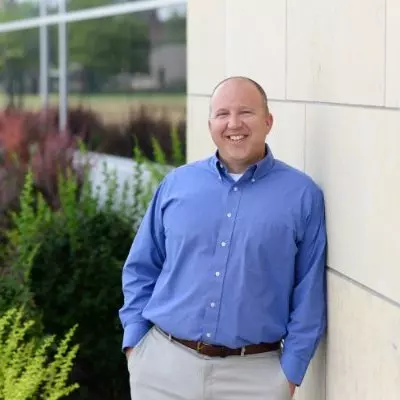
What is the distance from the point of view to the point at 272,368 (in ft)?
12.7

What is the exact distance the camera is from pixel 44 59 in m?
12.1

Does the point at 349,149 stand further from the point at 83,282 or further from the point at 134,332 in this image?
the point at 83,282

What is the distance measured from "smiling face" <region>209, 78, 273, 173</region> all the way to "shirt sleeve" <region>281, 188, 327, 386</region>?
28cm

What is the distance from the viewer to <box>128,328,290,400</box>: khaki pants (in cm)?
384

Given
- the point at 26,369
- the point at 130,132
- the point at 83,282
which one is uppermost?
the point at 130,132

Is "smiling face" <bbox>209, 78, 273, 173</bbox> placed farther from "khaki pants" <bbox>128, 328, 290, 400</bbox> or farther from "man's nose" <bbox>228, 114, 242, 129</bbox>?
"khaki pants" <bbox>128, 328, 290, 400</bbox>

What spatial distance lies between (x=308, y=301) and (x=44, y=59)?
343 inches

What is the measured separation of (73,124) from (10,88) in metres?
2.42

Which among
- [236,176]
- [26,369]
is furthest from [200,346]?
[26,369]

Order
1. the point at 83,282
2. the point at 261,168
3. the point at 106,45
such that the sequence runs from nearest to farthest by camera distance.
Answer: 1. the point at 261,168
2. the point at 83,282
3. the point at 106,45

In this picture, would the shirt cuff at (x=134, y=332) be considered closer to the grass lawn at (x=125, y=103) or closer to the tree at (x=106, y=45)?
the grass lawn at (x=125, y=103)

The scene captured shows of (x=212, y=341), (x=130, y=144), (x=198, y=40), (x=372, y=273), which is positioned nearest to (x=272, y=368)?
(x=212, y=341)

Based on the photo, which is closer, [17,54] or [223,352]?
[223,352]

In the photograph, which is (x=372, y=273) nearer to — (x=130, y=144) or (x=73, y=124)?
(x=130, y=144)
